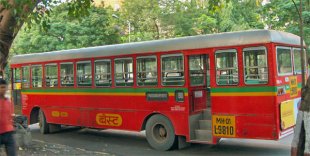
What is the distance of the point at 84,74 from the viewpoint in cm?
1224

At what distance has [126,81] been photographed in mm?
11000

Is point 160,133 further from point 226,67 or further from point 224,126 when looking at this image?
point 226,67

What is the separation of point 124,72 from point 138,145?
2.02 m

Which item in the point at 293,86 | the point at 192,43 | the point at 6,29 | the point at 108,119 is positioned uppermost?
the point at 6,29

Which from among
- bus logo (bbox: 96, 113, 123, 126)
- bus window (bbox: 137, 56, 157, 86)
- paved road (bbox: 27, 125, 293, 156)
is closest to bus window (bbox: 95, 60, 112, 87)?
bus logo (bbox: 96, 113, 123, 126)

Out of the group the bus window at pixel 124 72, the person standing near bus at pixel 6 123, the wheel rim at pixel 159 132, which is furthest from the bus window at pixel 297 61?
the person standing near bus at pixel 6 123

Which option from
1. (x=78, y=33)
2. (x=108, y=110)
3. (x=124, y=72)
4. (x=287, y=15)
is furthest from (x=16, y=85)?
(x=78, y=33)

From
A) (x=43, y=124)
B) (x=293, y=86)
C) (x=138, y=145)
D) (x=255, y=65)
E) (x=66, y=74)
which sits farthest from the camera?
(x=43, y=124)

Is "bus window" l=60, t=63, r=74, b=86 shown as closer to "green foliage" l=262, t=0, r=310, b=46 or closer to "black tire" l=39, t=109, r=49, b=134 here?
"black tire" l=39, t=109, r=49, b=134

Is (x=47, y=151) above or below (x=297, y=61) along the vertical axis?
below

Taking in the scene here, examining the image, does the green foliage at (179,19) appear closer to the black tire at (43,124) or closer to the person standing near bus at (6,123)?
the black tire at (43,124)

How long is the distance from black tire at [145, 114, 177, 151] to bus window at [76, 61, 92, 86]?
2.60 metres

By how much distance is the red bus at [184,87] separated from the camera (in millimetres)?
8578

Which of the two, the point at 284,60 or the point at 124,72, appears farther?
the point at 124,72
